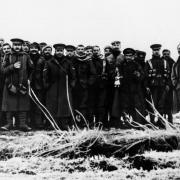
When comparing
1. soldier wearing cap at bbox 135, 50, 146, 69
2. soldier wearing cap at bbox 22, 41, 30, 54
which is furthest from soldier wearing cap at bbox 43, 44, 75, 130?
soldier wearing cap at bbox 135, 50, 146, 69

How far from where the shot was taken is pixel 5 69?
22.4 feet

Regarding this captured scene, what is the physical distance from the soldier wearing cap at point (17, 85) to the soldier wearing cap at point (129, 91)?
154 cm

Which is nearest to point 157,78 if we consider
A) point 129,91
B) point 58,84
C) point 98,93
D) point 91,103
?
point 129,91

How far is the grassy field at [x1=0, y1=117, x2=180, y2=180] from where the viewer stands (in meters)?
4.14

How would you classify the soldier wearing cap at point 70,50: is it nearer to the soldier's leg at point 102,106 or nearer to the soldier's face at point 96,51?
the soldier's face at point 96,51

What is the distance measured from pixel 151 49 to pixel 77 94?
1508 millimetres

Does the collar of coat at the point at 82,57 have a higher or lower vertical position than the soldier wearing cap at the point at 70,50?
lower

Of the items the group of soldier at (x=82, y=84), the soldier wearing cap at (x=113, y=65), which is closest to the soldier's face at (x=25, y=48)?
the group of soldier at (x=82, y=84)

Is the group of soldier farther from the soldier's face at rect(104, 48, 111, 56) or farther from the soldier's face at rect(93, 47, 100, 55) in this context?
the soldier's face at rect(104, 48, 111, 56)

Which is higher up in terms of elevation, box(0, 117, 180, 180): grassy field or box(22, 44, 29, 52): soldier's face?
box(22, 44, 29, 52): soldier's face

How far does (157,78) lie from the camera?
697cm

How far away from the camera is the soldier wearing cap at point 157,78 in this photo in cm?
696

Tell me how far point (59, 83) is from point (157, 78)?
168cm

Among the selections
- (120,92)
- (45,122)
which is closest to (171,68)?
(120,92)
